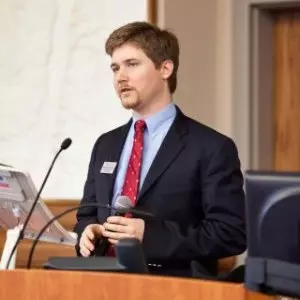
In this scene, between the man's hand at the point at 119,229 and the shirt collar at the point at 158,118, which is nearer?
the man's hand at the point at 119,229

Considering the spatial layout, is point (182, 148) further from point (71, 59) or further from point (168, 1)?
point (71, 59)

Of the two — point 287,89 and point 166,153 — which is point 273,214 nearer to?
point 166,153

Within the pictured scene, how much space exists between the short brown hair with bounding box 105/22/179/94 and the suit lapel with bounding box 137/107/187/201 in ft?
0.52

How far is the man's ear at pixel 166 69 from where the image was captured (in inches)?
101

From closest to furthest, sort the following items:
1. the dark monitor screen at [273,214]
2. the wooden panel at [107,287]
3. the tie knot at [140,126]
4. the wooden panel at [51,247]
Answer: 1. the dark monitor screen at [273,214]
2. the wooden panel at [107,287]
3. the tie knot at [140,126]
4. the wooden panel at [51,247]

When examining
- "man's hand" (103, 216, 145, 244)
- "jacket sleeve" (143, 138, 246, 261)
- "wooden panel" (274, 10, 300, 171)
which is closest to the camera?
"man's hand" (103, 216, 145, 244)

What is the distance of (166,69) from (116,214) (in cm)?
54

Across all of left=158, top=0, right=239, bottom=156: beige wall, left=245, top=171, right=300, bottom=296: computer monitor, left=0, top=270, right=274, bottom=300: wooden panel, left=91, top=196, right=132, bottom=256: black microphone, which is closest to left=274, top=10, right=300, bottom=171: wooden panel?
left=158, top=0, right=239, bottom=156: beige wall

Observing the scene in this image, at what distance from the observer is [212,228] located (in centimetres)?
234

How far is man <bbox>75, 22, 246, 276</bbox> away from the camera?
7.61 ft

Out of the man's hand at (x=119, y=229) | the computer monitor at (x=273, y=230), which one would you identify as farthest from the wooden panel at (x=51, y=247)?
the computer monitor at (x=273, y=230)

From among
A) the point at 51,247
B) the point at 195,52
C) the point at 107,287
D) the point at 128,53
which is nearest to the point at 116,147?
the point at 128,53

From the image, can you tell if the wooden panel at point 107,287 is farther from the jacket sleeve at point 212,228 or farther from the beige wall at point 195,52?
the beige wall at point 195,52

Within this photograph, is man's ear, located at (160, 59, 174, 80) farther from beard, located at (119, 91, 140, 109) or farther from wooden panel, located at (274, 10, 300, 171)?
wooden panel, located at (274, 10, 300, 171)
